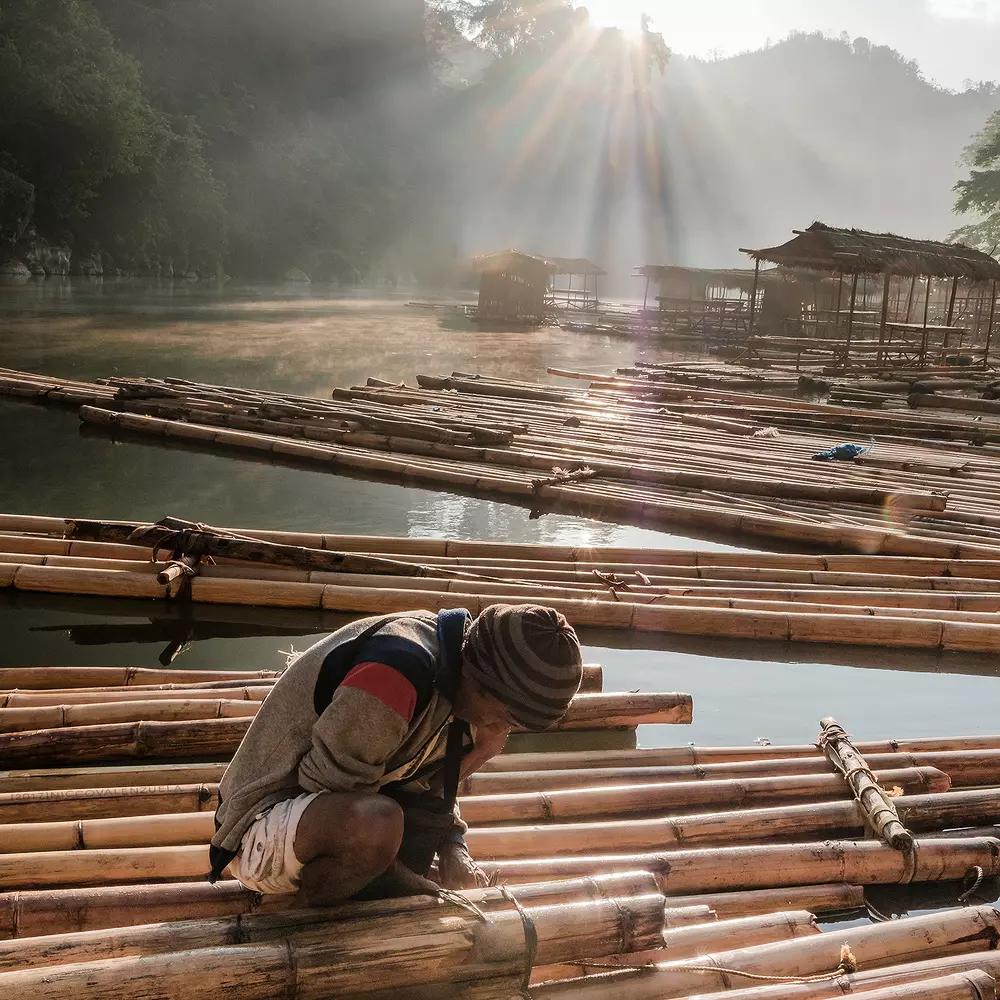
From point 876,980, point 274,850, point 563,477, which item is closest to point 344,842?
point 274,850

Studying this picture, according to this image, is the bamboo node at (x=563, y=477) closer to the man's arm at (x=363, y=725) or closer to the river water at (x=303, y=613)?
the river water at (x=303, y=613)

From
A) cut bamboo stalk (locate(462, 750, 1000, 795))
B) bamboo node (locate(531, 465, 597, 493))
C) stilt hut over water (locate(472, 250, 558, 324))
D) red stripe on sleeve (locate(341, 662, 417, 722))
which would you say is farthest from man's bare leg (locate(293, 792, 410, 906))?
stilt hut over water (locate(472, 250, 558, 324))

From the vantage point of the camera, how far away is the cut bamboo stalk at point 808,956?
6.84 ft

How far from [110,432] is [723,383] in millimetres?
9267

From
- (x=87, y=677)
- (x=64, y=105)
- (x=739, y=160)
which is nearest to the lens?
(x=87, y=677)

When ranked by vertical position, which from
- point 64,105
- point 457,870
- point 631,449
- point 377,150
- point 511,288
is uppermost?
point 377,150

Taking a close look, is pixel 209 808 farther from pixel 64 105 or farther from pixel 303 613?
pixel 64 105

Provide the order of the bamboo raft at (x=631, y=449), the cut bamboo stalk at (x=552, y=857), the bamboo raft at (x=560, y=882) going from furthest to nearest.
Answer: the bamboo raft at (x=631, y=449)
the cut bamboo stalk at (x=552, y=857)
the bamboo raft at (x=560, y=882)

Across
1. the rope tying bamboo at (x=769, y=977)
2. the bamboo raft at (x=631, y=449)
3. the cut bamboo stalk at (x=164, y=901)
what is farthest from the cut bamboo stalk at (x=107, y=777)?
the bamboo raft at (x=631, y=449)

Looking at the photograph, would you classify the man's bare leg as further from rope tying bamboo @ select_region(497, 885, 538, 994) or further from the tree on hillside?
the tree on hillside

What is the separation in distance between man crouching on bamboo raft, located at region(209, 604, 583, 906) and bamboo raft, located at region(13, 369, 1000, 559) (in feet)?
16.3

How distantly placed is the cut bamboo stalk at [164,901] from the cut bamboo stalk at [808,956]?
6.8 inches

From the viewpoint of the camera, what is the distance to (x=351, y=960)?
73.7 inches

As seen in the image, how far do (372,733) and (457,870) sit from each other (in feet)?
1.72
